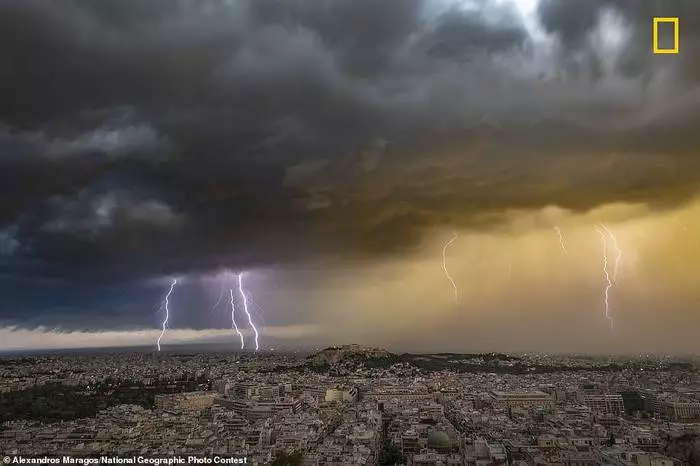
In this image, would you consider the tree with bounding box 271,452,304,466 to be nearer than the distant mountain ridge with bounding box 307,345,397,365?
Yes

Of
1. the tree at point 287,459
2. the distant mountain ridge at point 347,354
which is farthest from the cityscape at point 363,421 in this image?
the distant mountain ridge at point 347,354

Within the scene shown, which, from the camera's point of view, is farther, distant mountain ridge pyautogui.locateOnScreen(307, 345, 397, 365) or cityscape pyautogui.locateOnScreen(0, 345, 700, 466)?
distant mountain ridge pyautogui.locateOnScreen(307, 345, 397, 365)

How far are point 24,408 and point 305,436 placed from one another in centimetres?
2876

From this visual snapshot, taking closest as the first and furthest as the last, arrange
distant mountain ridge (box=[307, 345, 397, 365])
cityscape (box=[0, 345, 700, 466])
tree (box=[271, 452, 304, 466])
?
1. tree (box=[271, 452, 304, 466])
2. cityscape (box=[0, 345, 700, 466])
3. distant mountain ridge (box=[307, 345, 397, 365])

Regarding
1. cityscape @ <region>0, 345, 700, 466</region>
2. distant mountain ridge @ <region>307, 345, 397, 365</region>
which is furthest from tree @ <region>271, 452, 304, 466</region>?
distant mountain ridge @ <region>307, 345, 397, 365</region>

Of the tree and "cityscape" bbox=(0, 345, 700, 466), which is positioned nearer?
the tree

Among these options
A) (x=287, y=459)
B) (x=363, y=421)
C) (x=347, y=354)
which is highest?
(x=287, y=459)

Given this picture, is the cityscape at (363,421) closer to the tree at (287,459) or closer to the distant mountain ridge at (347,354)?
the tree at (287,459)

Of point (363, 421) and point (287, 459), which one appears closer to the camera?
point (287, 459)

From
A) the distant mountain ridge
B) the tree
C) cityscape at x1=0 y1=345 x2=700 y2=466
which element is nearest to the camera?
the tree

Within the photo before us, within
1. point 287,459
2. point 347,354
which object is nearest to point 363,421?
point 287,459

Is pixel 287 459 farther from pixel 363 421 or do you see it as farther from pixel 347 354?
pixel 347 354

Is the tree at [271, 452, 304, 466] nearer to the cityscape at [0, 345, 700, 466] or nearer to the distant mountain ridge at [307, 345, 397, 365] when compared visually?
the cityscape at [0, 345, 700, 466]

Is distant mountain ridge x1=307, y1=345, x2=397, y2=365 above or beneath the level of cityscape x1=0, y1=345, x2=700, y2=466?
beneath
